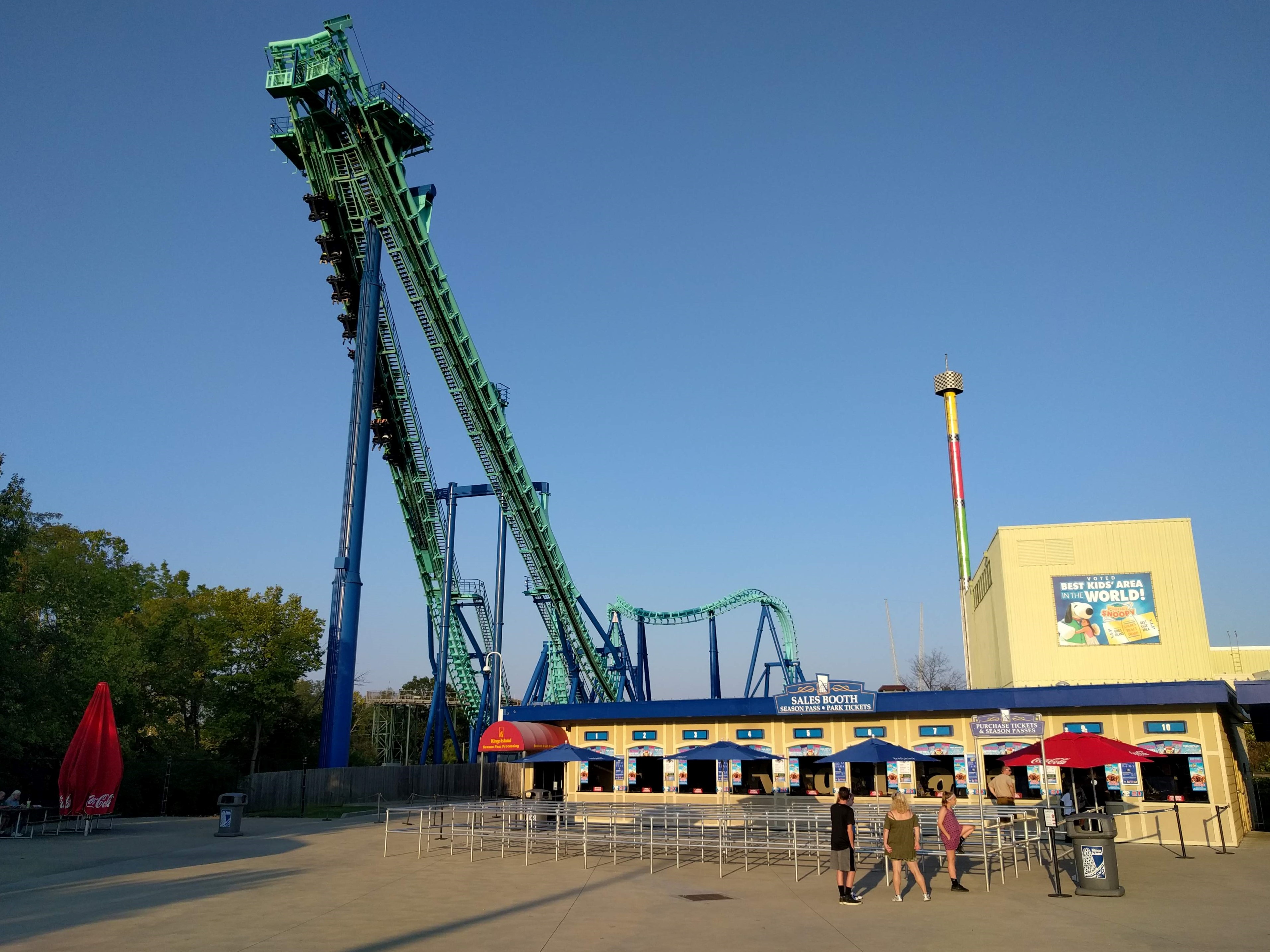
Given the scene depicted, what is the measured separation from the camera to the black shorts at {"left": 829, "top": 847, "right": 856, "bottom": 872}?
12758 mm

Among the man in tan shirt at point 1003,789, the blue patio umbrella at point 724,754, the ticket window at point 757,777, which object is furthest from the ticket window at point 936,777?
the man in tan shirt at point 1003,789

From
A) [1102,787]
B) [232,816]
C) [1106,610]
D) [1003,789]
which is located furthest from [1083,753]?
[232,816]

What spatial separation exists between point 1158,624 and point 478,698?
30.9 m

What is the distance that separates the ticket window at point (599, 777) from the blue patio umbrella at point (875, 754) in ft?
29.6

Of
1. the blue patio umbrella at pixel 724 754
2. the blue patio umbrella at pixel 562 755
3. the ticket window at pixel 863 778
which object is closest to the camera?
the blue patio umbrella at pixel 724 754

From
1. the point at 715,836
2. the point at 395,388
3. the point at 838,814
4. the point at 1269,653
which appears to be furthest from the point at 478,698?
the point at 1269,653

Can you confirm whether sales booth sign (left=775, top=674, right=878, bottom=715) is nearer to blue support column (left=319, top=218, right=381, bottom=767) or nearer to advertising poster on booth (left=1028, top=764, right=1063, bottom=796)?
advertising poster on booth (left=1028, top=764, right=1063, bottom=796)

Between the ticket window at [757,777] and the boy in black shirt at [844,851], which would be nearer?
the boy in black shirt at [844,851]

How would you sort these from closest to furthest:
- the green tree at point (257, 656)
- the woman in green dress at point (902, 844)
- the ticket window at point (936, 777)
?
the woman in green dress at point (902, 844), the ticket window at point (936, 777), the green tree at point (257, 656)

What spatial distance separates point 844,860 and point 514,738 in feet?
36.3

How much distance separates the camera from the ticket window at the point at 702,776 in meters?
25.9

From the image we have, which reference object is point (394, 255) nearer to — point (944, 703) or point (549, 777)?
point (549, 777)

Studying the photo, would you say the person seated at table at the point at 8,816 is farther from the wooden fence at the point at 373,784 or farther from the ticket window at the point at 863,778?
the ticket window at the point at 863,778

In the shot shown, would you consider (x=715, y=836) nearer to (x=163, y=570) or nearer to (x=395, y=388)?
(x=395, y=388)
